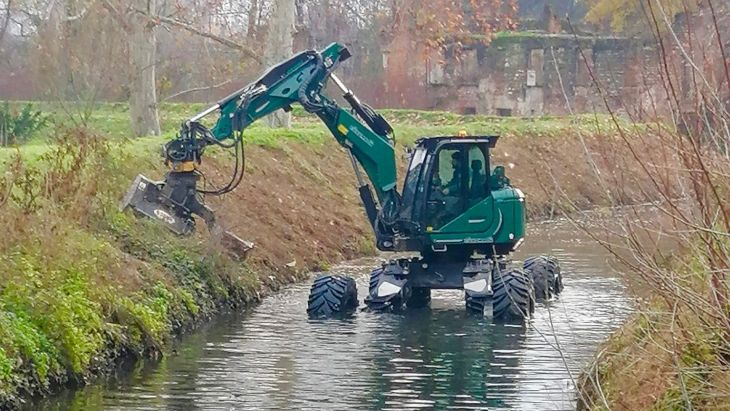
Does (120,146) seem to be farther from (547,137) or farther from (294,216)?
(547,137)

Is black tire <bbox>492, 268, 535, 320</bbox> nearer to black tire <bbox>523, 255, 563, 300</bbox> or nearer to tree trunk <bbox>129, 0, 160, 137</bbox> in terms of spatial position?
black tire <bbox>523, 255, 563, 300</bbox>

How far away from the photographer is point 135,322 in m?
16.2

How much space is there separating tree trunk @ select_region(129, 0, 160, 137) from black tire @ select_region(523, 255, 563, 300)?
1637 centimetres

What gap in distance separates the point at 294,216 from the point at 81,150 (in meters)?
9.18

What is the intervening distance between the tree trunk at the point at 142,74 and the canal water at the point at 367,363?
53.0 ft

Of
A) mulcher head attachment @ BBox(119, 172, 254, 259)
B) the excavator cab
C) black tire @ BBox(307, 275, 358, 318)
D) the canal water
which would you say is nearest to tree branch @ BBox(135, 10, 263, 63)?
the canal water

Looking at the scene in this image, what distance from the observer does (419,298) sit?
21.0 metres

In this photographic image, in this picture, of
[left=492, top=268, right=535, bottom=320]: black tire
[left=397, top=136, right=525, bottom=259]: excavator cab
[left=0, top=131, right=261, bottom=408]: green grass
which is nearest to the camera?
[left=0, top=131, right=261, bottom=408]: green grass

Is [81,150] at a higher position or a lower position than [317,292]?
higher

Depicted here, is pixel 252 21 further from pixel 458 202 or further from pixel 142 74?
pixel 458 202

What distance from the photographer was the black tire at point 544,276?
21266mm

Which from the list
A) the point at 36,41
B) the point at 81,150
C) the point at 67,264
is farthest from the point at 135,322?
the point at 36,41

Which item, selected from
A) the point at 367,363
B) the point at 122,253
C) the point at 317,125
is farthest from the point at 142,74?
the point at 367,363

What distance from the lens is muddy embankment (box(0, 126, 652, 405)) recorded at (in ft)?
45.8
